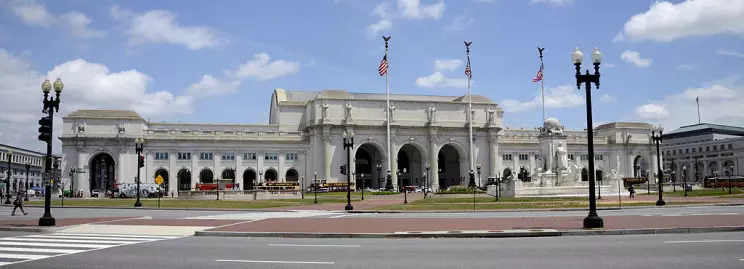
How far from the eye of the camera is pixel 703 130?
530 feet

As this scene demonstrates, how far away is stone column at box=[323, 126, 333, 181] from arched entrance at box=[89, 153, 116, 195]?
126 feet

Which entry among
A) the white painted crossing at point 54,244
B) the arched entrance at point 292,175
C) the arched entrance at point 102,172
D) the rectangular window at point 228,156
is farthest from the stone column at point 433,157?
the white painted crossing at point 54,244

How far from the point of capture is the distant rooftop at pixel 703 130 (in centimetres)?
16112

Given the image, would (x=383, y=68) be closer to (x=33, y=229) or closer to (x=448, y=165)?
(x=448, y=165)

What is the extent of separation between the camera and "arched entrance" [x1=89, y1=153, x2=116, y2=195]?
110438 millimetres

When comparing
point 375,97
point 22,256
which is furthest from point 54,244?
point 375,97

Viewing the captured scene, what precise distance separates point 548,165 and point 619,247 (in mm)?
54175

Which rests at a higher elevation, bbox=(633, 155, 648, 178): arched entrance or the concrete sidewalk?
bbox=(633, 155, 648, 178): arched entrance

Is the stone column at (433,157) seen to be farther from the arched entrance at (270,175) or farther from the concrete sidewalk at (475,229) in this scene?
the concrete sidewalk at (475,229)

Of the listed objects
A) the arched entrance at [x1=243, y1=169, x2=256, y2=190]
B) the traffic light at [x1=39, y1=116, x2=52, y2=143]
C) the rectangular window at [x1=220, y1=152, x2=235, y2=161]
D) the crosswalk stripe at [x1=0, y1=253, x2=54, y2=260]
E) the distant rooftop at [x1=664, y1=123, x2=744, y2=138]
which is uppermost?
the distant rooftop at [x1=664, y1=123, x2=744, y2=138]

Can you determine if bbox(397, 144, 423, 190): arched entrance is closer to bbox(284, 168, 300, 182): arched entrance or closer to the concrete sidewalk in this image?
bbox(284, 168, 300, 182): arched entrance

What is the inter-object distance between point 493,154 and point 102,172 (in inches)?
3094

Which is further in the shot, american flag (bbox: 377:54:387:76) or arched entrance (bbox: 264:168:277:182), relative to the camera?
arched entrance (bbox: 264:168:277:182)

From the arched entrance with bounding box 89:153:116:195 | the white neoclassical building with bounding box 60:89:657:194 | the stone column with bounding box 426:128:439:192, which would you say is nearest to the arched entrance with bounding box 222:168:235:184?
the white neoclassical building with bounding box 60:89:657:194
